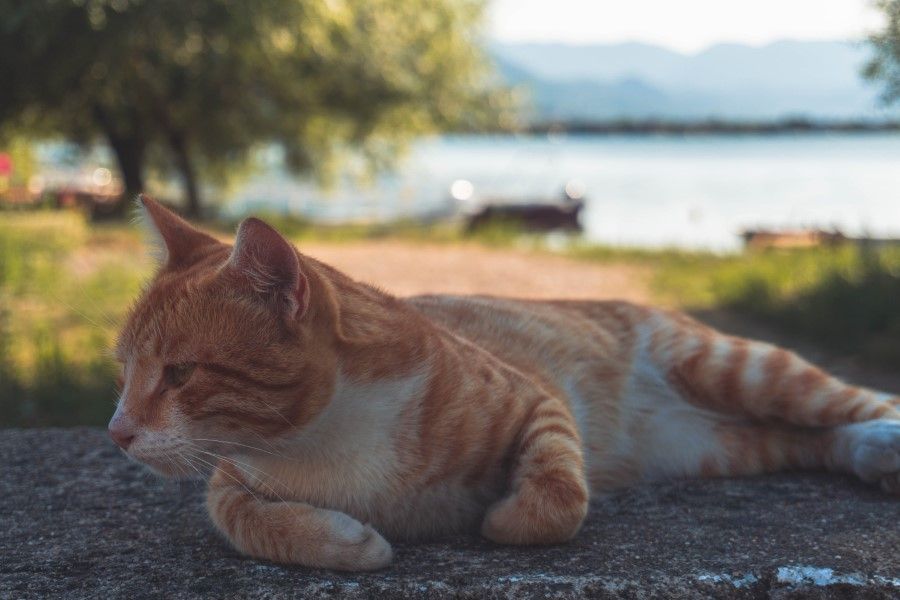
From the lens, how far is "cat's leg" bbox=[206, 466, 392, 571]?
228 cm

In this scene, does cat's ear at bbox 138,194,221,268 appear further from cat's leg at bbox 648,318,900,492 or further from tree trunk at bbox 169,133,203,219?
tree trunk at bbox 169,133,203,219

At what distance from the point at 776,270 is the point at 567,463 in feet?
26.2

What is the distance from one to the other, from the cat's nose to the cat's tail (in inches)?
74.7

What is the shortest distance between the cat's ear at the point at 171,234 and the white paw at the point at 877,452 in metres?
2.10

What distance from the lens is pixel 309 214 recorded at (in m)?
19.5

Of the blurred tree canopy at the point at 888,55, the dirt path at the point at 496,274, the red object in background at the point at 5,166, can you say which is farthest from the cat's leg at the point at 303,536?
the red object in background at the point at 5,166

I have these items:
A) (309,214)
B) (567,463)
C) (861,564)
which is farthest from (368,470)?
(309,214)

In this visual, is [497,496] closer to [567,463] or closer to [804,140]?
[567,463]

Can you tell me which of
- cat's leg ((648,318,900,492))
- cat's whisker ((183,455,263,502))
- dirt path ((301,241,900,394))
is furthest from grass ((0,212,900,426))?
cat's leg ((648,318,900,492))

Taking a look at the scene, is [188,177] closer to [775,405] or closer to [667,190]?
[775,405]

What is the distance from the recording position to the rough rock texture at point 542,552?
2.25m

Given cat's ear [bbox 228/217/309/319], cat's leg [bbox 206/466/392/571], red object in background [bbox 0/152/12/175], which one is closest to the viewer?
cat's ear [bbox 228/217/309/319]

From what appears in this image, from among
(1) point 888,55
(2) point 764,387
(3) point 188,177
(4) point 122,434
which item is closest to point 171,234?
(4) point 122,434

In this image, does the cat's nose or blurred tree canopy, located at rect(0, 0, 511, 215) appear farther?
blurred tree canopy, located at rect(0, 0, 511, 215)
